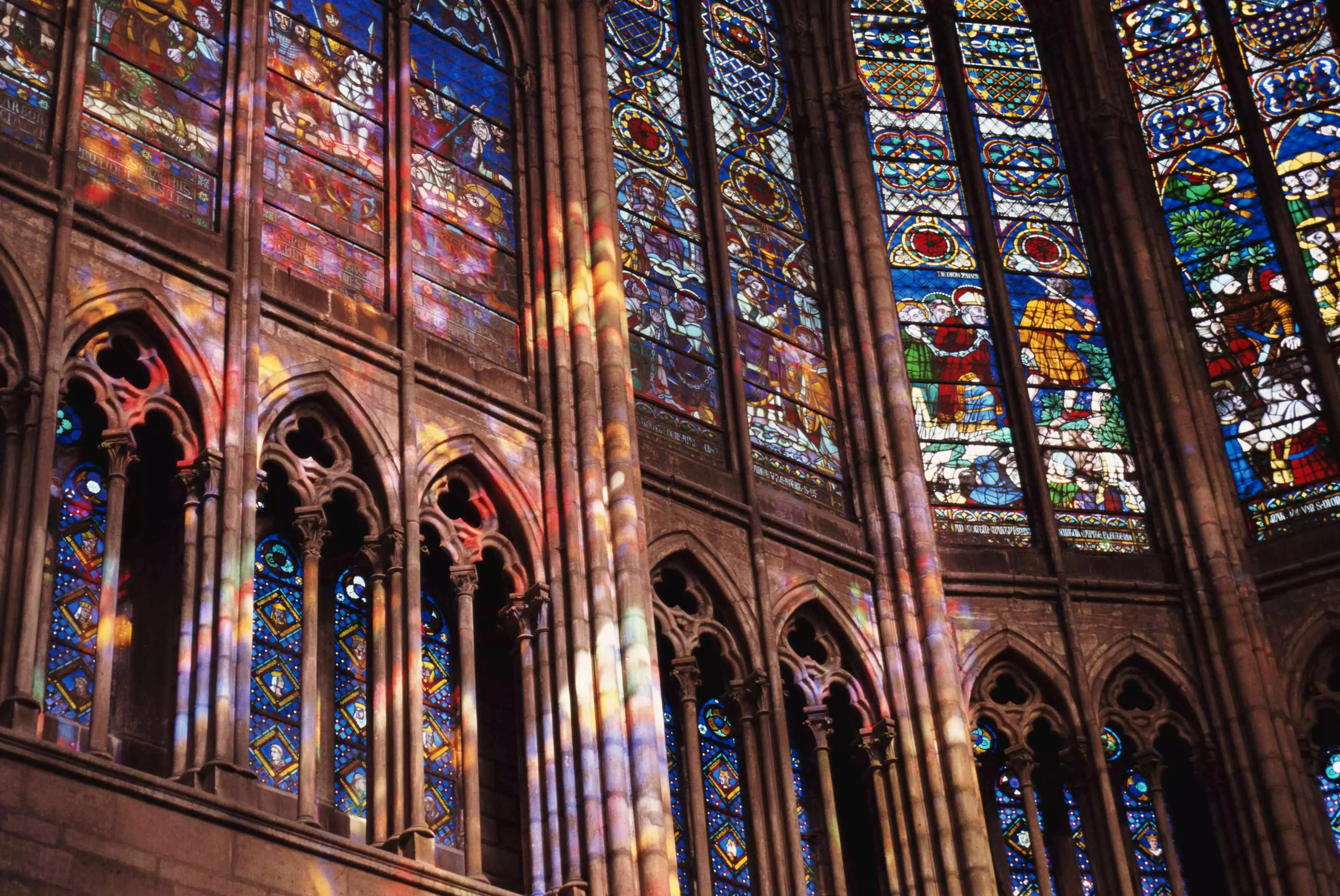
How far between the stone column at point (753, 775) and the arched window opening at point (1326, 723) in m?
4.82

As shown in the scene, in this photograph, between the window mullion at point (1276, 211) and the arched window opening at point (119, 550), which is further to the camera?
the window mullion at point (1276, 211)

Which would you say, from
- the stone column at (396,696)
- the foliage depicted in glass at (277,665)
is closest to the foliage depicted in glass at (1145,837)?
the stone column at (396,696)

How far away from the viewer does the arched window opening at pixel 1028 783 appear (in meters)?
19.4

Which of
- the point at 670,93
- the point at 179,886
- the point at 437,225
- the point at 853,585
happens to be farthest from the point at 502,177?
the point at 179,886

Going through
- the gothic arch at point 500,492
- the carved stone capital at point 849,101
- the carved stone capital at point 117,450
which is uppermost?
the carved stone capital at point 849,101

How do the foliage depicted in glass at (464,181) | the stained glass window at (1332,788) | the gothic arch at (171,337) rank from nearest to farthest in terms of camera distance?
the gothic arch at (171,337)
the foliage depicted in glass at (464,181)
the stained glass window at (1332,788)

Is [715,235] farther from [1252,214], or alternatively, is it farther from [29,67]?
[29,67]

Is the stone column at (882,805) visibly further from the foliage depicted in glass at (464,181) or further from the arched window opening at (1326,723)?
the foliage depicted in glass at (464,181)

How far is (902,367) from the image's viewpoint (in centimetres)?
2091

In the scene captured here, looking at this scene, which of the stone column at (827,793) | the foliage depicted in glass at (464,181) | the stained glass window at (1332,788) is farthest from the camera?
the stained glass window at (1332,788)

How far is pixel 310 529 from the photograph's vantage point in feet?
53.1

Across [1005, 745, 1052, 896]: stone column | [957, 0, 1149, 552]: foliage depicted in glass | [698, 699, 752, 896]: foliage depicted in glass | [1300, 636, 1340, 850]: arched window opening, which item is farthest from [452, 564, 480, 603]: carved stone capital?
[1300, 636, 1340, 850]: arched window opening

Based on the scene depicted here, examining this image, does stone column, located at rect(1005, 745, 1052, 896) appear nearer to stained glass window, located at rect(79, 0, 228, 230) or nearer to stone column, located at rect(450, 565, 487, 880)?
stone column, located at rect(450, 565, 487, 880)

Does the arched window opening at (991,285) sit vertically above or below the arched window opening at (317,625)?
above
